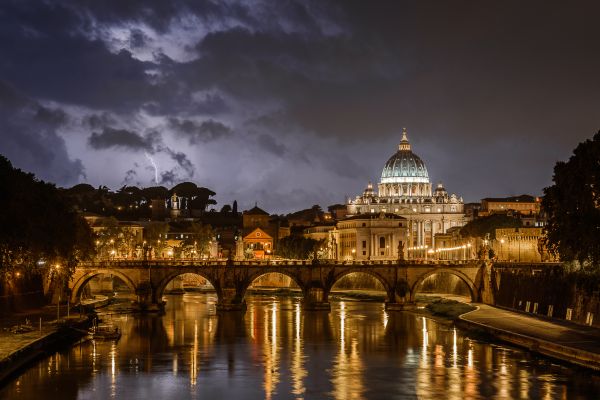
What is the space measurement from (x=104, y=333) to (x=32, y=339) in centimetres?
1050

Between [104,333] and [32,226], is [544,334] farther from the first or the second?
[32,226]

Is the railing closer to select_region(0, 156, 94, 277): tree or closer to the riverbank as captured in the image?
select_region(0, 156, 94, 277): tree

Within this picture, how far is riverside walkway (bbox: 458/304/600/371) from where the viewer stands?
6238 centimetres

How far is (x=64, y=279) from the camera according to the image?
341 feet

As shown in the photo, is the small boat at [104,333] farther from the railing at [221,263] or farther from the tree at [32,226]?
the railing at [221,263]

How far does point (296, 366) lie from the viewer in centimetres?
6731

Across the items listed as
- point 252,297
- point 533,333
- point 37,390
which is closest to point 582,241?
point 533,333

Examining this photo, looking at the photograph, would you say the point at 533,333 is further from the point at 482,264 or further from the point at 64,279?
the point at 64,279

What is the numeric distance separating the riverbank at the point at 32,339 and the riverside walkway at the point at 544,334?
2929 cm

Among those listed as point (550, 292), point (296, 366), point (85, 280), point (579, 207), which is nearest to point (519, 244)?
point (550, 292)

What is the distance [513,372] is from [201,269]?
5379cm

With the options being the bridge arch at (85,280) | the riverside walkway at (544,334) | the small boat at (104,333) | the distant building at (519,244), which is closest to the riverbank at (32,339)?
the small boat at (104,333)

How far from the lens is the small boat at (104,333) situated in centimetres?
→ 7894

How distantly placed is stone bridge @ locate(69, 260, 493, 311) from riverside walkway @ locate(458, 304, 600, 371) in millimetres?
17180
